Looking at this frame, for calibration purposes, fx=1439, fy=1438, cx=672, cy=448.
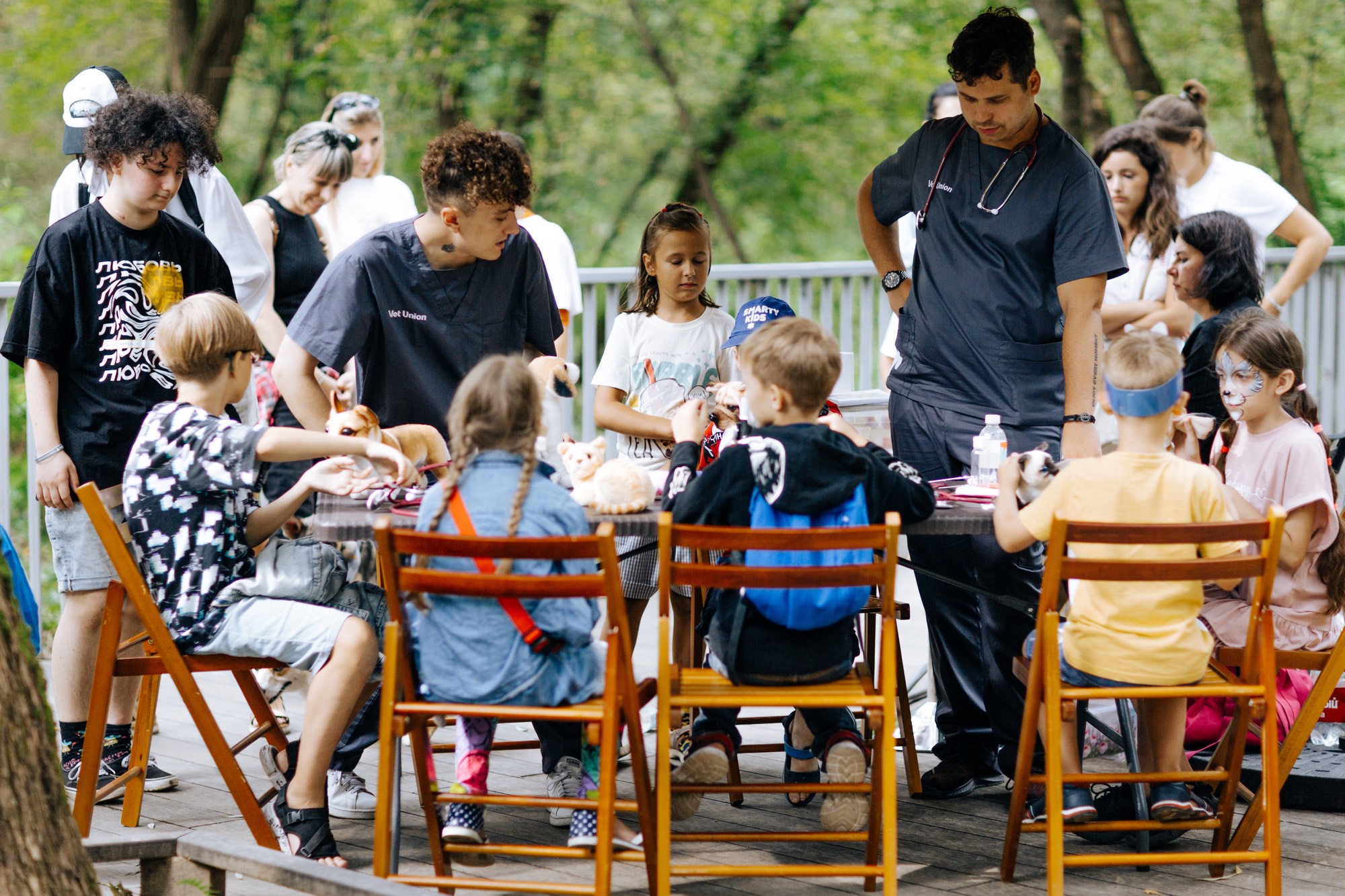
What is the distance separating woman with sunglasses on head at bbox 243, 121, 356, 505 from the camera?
193 inches

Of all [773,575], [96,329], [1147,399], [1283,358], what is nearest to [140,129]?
[96,329]

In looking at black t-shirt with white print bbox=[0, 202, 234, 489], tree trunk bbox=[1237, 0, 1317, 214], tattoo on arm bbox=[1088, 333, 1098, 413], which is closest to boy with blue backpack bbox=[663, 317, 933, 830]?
tattoo on arm bbox=[1088, 333, 1098, 413]

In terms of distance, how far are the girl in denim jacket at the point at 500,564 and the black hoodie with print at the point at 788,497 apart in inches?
11.6

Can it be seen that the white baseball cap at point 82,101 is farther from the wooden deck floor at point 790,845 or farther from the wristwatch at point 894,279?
the wristwatch at point 894,279

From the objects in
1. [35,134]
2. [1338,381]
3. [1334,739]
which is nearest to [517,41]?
[35,134]

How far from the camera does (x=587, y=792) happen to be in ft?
10.0

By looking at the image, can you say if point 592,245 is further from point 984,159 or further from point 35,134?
point 984,159

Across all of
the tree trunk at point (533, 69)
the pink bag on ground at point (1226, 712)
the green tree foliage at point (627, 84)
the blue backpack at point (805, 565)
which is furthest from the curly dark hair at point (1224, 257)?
the tree trunk at point (533, 69)

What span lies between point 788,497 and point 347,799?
1.51 m

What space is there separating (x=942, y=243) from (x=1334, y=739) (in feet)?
5.61

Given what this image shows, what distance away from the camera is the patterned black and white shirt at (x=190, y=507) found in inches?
123

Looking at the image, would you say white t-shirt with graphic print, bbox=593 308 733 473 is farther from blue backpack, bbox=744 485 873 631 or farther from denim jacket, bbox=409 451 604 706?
denim jacket, bbox=409 451 604 706

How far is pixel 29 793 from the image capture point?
2311 mm

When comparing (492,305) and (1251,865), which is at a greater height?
(492,305)
